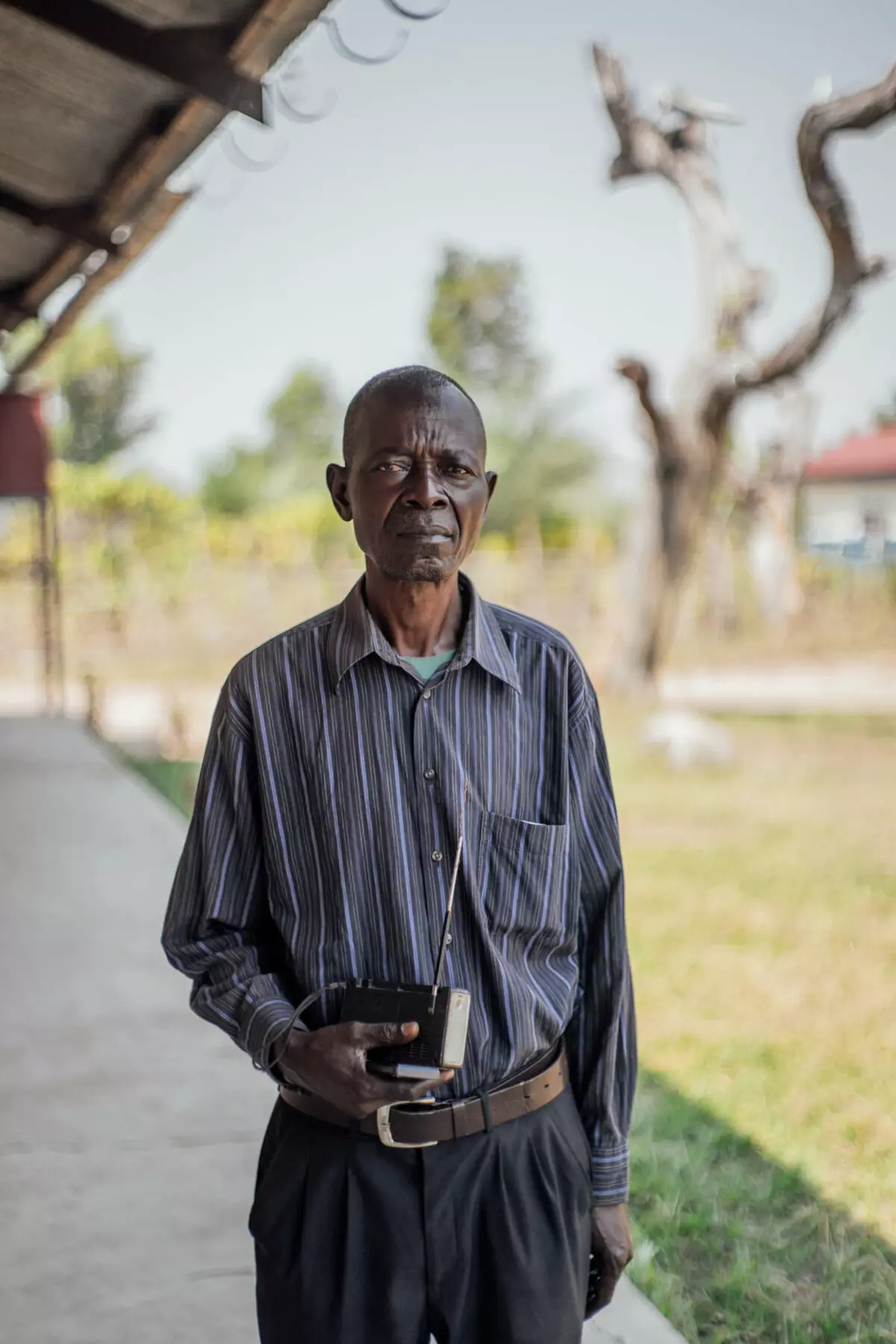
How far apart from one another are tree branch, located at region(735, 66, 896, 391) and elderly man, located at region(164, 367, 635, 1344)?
8.41 metres

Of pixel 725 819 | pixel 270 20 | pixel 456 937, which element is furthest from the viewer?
pixel 725 819

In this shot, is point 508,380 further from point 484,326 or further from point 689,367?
point 689,367

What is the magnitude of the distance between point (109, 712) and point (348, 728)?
12173mm

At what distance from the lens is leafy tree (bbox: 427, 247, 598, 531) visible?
3650 centimetres

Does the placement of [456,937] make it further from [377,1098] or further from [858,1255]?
[858,1255]

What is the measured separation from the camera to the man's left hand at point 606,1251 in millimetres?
1555

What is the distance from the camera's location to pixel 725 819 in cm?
765

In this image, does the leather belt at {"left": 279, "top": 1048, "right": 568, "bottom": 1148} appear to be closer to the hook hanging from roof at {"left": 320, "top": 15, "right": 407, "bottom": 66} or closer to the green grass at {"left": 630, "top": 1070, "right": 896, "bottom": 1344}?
the green grass at {"left": 630, "top": 1070, "right": 896, "bottom": 1344}

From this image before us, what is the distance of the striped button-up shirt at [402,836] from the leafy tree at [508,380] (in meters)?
33.1

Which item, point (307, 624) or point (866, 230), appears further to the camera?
point (866, 230)

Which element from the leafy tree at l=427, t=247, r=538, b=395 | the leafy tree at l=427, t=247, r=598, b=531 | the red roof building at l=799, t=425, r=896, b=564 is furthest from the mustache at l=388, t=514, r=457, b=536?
the leafy tree at l=427, t=247, r=538, b=395

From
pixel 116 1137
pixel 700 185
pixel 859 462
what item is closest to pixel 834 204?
pixel 700 185

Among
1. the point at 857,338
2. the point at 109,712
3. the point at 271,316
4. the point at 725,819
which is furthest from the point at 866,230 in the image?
the point at 725,819

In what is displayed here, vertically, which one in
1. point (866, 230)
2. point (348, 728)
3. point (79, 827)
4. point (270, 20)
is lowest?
point (79, 827)
